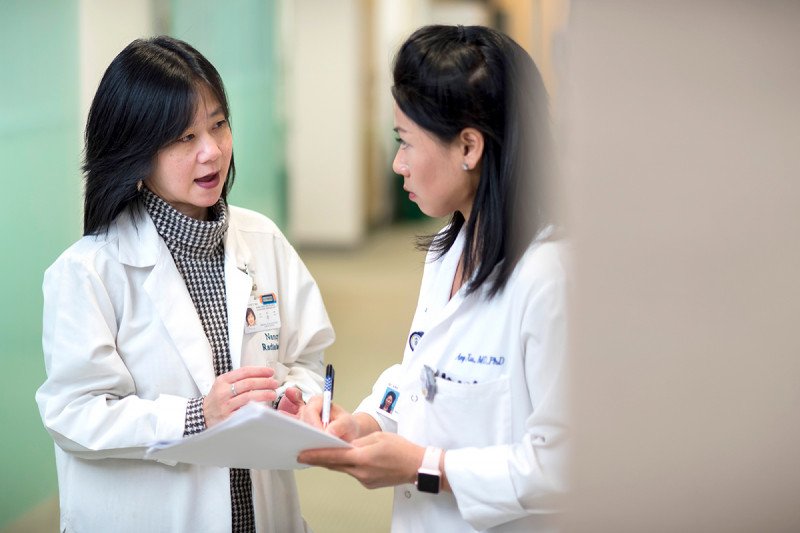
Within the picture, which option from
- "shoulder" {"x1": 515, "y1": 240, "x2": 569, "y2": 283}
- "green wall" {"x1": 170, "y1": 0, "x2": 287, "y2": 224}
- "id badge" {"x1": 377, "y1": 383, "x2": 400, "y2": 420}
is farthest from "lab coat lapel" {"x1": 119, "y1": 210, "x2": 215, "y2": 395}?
"green wall" {"x1": 170, "y1": 0, "x2": 287, "y2": 224}

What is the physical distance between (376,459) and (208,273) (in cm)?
68

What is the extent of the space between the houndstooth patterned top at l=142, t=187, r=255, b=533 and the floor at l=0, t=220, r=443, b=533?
43 cm

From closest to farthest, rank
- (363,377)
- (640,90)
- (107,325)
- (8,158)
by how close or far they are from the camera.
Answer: (640,90) < (107,325) < (8,158) < (363,377)

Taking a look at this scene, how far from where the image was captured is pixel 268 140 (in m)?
6.02

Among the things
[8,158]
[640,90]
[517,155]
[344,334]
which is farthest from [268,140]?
[640,90]

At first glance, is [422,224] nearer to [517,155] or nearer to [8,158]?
[8,158]

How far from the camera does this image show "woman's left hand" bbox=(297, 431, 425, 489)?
1.40 m

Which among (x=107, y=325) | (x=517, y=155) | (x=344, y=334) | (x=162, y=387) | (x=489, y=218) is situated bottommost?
(x=344, y=334)

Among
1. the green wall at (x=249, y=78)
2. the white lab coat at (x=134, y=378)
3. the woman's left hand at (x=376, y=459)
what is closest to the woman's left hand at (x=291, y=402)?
the white lab coat at (x=134, y=378)

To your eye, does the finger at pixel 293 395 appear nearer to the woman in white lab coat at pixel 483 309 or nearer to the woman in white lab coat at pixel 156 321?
the woman in white lab coat at pixel 156 321

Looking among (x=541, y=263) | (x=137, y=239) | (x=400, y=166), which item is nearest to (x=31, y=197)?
(x=137, y=239)

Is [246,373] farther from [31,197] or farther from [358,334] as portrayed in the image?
[358,334]

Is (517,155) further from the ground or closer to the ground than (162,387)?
further from the ground

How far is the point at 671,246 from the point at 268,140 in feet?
18.1
